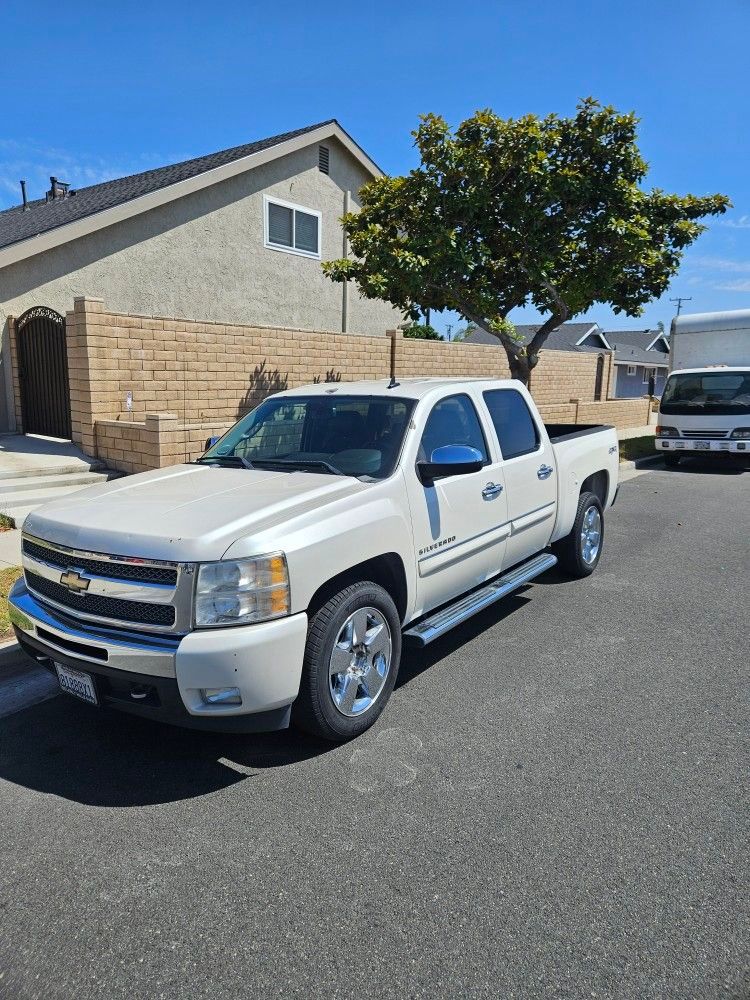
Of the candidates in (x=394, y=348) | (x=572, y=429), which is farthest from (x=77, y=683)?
(x=394, y=348)

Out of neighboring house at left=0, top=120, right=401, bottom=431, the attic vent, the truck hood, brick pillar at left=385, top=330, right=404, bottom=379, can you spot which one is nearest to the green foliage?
neighboring house at left=0, top=120, right=401, bottom=431

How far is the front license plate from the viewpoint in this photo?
3291 mm

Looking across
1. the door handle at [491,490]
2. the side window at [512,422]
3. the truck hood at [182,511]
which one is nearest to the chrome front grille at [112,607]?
the truck hood at [182,511]

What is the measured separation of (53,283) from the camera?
41.5ft

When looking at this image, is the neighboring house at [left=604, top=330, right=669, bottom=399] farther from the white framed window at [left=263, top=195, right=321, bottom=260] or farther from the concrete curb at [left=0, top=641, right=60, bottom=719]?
the concrete curb at [left=0, top=641, right=60, bottom=719]

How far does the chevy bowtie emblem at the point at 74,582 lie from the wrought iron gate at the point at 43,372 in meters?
8.49

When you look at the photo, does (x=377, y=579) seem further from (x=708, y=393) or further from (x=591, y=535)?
(x=708, y=393)

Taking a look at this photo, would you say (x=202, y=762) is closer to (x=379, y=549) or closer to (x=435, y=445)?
(x=379, y=549)

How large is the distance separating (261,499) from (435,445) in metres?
1.42

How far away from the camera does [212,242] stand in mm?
15000

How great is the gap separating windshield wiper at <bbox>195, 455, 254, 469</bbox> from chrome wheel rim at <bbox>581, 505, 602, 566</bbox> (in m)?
3.29

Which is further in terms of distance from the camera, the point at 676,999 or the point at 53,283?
the point at 53,283

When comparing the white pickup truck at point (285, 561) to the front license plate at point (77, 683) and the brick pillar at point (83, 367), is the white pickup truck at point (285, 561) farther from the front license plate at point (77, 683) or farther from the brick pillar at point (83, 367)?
the brick pillar at point (83, 367)

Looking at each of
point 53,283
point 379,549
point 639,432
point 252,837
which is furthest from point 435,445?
point 639,432
